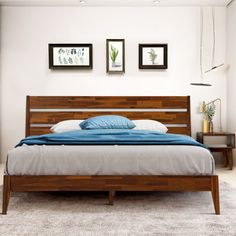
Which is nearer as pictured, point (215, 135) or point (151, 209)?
point (151, 209)

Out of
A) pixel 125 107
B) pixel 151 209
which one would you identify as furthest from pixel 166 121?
pixel 151 209

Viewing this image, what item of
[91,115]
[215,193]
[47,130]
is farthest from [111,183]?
[47,130]

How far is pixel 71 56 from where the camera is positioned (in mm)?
5121

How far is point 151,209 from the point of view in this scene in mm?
2830

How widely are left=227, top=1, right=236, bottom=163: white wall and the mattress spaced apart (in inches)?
92.0

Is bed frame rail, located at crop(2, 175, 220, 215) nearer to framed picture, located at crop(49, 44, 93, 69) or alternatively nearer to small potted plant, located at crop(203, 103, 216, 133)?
small potted plant, located at crop(203, 103, 216, 133)

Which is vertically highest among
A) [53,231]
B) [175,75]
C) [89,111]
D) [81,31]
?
[81,31]

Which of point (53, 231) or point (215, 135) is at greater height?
point (215, 135)

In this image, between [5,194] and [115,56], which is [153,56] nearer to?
[115,56]

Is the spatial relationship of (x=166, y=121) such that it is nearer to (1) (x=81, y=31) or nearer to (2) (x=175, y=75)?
(2) (x=175, y=75)

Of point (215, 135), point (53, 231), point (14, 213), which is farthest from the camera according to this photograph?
point (215, 135)

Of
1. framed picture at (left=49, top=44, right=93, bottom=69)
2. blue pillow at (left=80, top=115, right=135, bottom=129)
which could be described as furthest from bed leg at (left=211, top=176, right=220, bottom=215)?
framed picture at (left=49, top=44, right=93, bottom=69)

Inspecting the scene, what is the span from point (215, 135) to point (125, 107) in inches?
49.1

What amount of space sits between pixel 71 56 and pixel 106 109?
889mm
